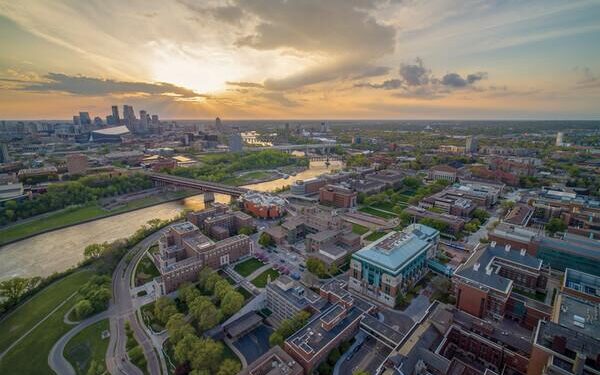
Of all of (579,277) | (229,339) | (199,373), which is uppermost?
(579,277)

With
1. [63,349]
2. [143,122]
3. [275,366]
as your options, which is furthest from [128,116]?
[275,366]

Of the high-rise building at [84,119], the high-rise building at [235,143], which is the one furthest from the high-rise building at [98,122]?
the high-rise building at [235,143]

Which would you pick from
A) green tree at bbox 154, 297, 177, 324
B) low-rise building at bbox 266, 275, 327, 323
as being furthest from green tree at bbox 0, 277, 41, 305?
low-rise building at bbox 266, 275, 327, 323

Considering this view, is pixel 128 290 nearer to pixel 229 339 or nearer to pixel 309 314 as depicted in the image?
pixel 229 339

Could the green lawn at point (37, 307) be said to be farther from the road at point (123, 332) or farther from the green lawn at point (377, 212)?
the green lawn at point (377, 212)

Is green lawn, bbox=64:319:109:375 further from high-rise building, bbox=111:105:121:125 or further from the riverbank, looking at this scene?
high-rise building, bbox=111:105:121:125

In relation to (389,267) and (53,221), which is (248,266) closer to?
→ (389,267)

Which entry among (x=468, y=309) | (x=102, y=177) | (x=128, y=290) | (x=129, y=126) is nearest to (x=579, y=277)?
(x=468, y=309)
